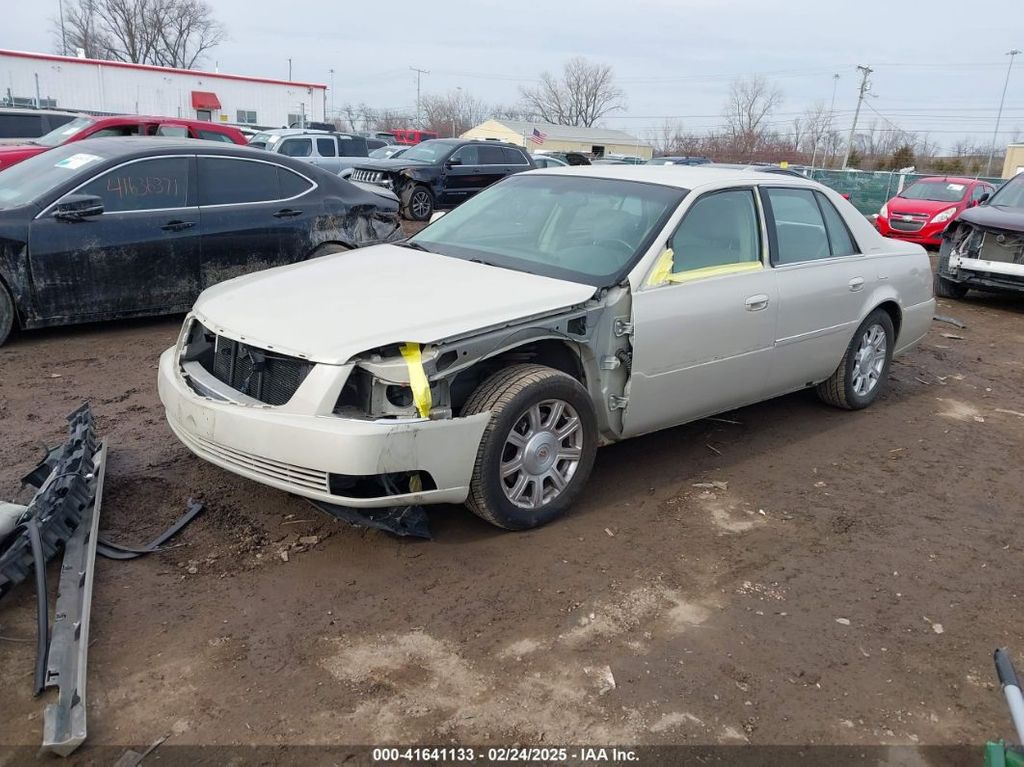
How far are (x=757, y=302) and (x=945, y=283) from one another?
792 cm

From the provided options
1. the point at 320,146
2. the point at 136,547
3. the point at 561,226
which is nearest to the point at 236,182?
the point at 561,226

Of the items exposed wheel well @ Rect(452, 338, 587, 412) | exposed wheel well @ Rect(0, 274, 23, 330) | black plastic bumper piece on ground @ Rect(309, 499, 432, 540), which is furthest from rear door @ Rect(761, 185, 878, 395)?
exposed wheel well @ Rect(0, 274, 23, 330)

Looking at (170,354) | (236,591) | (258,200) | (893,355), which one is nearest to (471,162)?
(258,200)

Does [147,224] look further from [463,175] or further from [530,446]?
[463,175]

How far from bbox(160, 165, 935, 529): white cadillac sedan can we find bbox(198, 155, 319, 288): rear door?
2.62 metres

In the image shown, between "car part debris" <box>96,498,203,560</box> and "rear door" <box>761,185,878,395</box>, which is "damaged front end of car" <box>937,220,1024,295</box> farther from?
"car part debris" <box>96,498,203,560</box>

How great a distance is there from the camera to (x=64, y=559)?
323 centimetres

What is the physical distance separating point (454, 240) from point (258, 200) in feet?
10.2

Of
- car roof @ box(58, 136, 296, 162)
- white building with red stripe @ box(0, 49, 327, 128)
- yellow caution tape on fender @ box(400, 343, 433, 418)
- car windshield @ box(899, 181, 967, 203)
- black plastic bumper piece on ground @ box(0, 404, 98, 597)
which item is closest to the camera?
black plastic bumper piece on ground @ box(0, 404, 98, 597)

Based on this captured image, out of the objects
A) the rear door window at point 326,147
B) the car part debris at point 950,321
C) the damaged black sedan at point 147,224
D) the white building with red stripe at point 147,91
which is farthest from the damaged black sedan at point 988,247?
the white building with red stripe at point 147,91

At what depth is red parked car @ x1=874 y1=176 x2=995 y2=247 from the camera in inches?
636

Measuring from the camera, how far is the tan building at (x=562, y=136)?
2594 inches

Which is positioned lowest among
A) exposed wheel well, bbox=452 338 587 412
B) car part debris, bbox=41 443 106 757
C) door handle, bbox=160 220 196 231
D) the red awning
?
car part debris, bbox=41 443 106 757

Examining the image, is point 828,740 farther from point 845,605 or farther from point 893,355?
point 893,355
